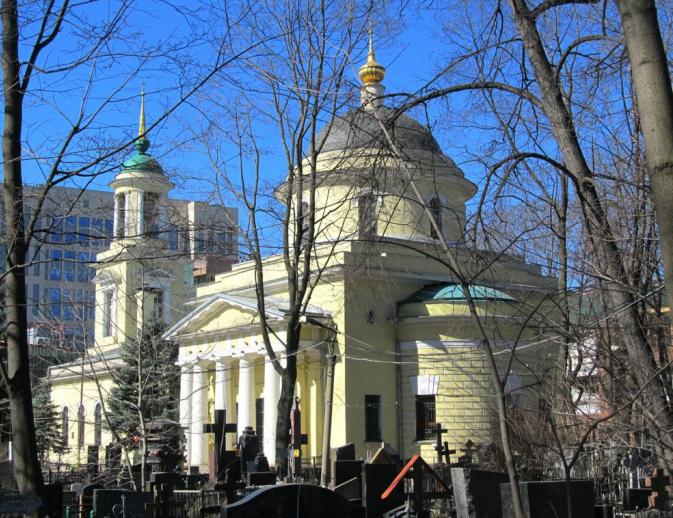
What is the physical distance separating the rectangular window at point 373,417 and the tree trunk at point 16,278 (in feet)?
83.2

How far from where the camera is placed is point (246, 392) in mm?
35781

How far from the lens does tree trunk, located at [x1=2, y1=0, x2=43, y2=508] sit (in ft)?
29.7

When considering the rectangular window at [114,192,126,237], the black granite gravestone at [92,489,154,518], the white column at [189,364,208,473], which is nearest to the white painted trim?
the white column at [189,364,208,473]

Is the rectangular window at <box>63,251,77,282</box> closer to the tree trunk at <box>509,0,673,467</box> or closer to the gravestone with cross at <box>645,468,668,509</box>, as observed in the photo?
the tree trunk at <box>509,0,673,467</box>

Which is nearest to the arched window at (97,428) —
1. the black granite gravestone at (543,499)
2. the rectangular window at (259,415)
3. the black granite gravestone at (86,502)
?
the rectangular window at (259,415)

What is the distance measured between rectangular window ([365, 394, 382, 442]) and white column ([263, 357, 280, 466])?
10.7ft

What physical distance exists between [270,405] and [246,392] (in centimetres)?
215

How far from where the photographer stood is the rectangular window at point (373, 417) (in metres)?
33.9

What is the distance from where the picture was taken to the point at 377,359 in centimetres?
3453

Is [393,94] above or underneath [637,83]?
above

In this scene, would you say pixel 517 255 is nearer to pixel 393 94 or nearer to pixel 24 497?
pixel 393 94

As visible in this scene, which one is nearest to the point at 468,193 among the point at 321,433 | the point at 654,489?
the point at 321,433

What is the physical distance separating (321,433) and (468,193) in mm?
12335

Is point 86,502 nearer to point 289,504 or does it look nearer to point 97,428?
point 289,504
